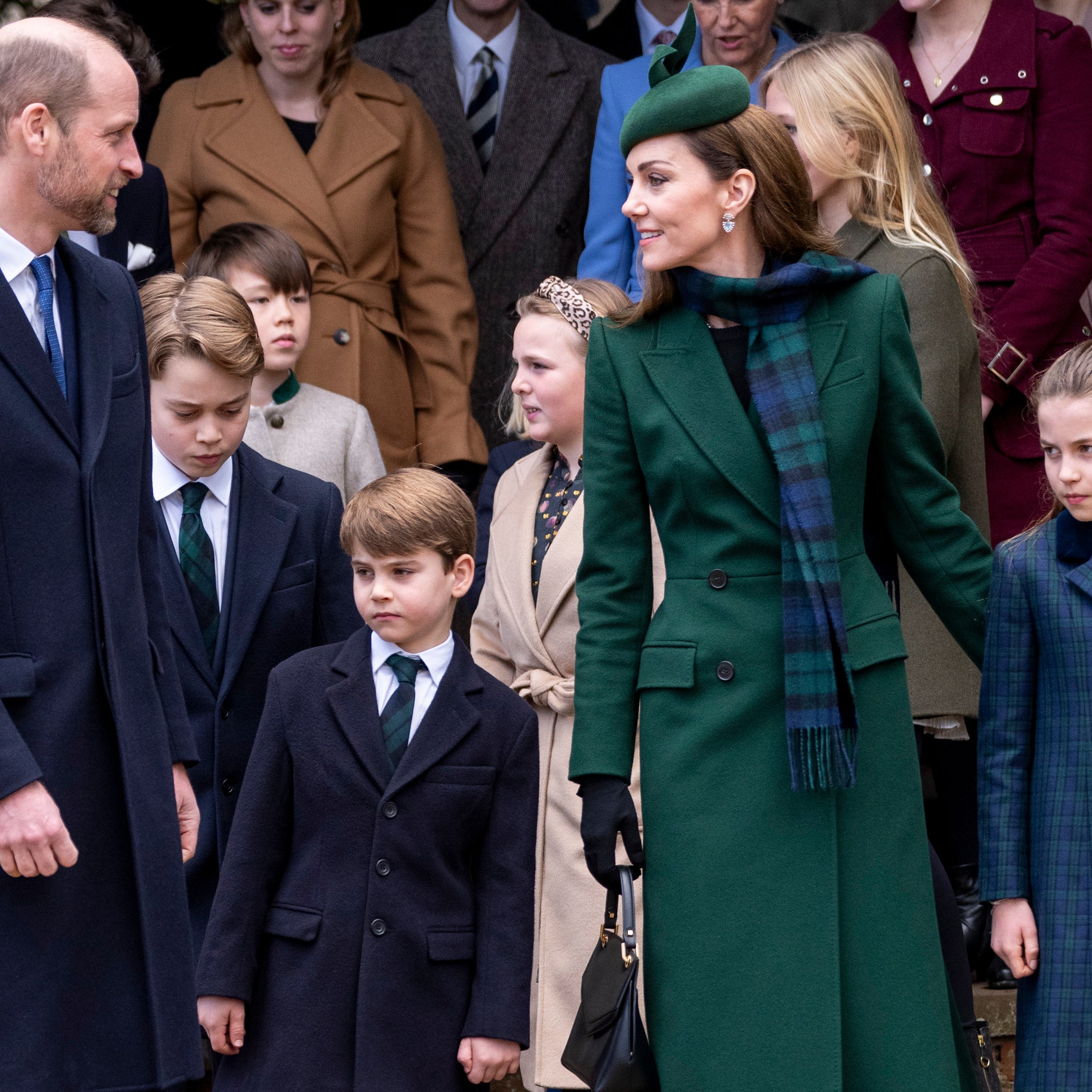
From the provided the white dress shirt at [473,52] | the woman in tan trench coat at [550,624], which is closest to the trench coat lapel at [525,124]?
the white dress shirt at [473,52]

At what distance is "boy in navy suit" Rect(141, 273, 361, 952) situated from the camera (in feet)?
12.5

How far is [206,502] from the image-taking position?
13.0 ft

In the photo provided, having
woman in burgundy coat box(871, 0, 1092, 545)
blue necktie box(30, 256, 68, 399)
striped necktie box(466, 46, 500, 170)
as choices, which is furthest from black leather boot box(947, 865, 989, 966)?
striped necktie box(466, 46, 500, 170)

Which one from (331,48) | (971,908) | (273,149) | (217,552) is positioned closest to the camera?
(217,552)

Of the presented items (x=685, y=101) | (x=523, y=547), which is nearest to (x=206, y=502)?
(x=523, y=547)

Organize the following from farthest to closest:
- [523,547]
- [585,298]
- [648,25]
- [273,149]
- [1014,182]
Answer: [648,25] < [273,149] < [1014,182] < [585,298] < [523,547]

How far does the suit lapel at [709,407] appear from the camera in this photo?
296cm

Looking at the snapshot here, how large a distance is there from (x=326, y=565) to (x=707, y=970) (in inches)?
58.7

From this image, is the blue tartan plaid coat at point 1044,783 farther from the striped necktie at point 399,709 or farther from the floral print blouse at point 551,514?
the floral print blouse at point 551,514

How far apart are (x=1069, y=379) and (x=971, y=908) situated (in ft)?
5.62

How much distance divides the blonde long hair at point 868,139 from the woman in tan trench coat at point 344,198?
160 centimetres

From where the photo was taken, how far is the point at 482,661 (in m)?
4.29

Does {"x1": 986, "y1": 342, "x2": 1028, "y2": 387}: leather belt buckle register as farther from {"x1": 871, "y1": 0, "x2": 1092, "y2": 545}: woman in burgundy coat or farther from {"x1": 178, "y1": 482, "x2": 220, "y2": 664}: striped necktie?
{"x1": 178, "y1": 482, "x2": 220, "y2": 664}: striped necktie

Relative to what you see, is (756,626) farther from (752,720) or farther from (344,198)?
(344,198)
